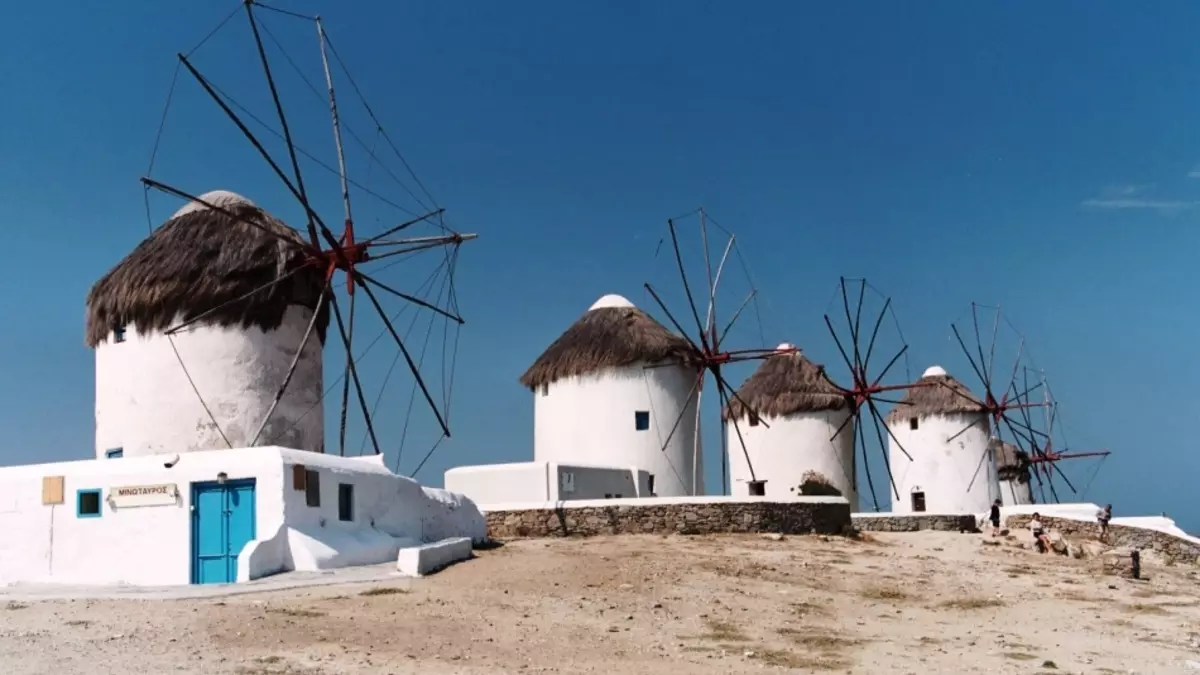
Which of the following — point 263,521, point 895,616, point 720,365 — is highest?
point 720,365

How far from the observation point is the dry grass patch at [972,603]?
52.5ft

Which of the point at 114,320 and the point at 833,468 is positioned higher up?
the point at 114,320

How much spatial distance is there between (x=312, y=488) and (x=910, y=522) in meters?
19.8

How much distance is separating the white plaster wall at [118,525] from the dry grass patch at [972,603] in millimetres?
9341

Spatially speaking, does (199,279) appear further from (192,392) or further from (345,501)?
(345,501)

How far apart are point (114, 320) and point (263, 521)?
7.37 meters

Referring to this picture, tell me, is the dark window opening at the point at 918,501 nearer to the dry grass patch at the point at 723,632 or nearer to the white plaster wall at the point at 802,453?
the white plaster wall at the point at 802,453

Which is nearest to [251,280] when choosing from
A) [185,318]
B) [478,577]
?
[185,318]

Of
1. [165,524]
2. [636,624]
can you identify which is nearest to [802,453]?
[165,524]

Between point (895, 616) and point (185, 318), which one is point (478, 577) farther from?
point (185, 318)

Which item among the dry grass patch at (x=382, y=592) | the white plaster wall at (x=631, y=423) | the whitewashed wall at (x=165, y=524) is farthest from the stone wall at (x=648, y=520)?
the dry grass patch at (x=382, y=592)

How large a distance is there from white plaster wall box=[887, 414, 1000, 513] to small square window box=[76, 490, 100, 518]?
29038 millimetres

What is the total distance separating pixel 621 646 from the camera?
11.4 m

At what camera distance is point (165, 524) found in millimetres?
17297
